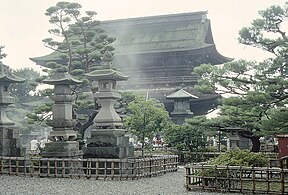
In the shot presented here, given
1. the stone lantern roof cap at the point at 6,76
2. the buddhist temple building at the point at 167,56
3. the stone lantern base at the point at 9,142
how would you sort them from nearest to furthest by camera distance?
the stone lantern base at the point at 9,142
the stone lantern roof cap at the point at 6,76
the buddhist temple building at the point at 167,56

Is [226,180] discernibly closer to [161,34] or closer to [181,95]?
[181,95]

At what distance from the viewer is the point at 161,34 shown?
44312 millimetres

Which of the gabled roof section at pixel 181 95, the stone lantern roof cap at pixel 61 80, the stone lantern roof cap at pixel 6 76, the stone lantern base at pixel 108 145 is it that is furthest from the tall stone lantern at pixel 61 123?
the gabled roof section at pixel 181 95

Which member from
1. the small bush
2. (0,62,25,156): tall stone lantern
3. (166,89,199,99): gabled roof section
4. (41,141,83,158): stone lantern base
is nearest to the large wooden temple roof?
(166,89,199,99): gabled roof section

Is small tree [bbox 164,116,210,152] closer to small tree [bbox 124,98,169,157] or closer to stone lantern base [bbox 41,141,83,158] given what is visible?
small tree [bbox 124,98,169,157]

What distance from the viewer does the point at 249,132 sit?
947 inches

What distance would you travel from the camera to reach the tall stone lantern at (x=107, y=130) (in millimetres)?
19297

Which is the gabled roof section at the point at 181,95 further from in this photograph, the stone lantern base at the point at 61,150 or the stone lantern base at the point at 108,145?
the stone lantern base at the point at 61,150

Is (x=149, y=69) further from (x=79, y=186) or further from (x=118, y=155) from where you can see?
(x=79, y=186)

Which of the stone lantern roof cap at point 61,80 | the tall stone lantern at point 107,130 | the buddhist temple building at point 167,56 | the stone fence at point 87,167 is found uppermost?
the buddhist temple building at point 167,56

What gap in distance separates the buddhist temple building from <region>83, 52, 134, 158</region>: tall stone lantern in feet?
54.0

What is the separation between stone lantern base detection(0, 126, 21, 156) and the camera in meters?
20.8

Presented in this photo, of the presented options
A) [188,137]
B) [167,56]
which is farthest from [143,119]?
[167,56]

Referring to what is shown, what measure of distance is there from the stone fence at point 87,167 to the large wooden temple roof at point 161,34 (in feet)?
71.9
